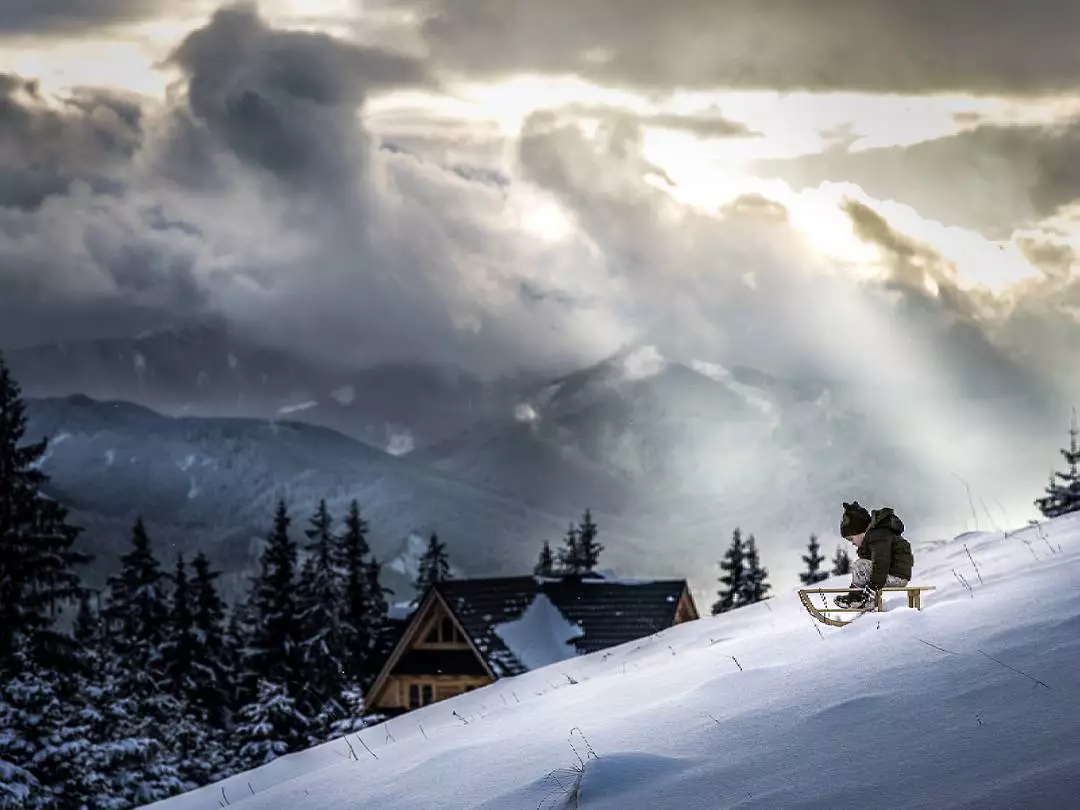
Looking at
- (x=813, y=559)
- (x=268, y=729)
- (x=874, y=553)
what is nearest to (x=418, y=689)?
(x=268, y=729)

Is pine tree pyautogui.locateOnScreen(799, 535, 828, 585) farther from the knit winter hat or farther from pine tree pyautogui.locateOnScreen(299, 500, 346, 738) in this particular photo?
the knit winter hat

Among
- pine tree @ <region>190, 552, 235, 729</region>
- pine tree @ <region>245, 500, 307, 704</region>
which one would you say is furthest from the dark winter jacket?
pine tree @ <region>190, 552, 235, 729</region>

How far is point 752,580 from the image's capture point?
68.6m

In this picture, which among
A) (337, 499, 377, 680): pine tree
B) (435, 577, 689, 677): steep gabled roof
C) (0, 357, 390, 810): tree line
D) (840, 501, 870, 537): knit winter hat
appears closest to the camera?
(840, 501, 870, 537): knit winter hat

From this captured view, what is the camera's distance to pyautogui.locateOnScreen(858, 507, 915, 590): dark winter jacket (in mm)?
10477

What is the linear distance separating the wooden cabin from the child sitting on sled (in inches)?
1074

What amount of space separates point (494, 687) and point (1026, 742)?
10276 mm

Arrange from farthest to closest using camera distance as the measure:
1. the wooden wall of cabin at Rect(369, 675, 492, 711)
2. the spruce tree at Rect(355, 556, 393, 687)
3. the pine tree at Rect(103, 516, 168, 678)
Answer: the pine tree at Rect(103, 516, 168, 678), the spruce tree at Rect(355, 556, 393, 687), the wooden wall of cabin at Rect(369, 675, 492, 711)

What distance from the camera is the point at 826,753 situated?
6707 millimetres

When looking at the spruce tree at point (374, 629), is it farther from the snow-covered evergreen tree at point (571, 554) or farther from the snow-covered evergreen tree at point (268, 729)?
the snow-covered evergreen tree at point (571, 554)

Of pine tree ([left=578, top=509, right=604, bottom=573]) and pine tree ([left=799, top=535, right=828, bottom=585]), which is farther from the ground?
pine tree ([left=578, top=509, right=604, bottom=573])

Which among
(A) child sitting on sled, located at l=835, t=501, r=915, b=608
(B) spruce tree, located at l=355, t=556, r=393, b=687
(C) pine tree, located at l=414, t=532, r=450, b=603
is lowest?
(A) child sitting on sled, located at l=835, t=501, r=915, b=608

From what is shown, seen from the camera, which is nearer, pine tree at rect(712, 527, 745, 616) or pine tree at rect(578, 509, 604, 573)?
pine tree at rect(712, 527, 745, 616)

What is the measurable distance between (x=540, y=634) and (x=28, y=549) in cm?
1853
